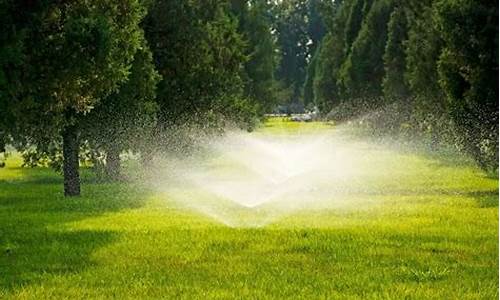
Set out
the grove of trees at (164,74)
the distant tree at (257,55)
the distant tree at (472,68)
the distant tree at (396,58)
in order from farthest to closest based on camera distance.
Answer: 1. the distant tree at (257,55)
2. the distant tree at (396,58)
3. the distant tree at (472,68)
4. the grove of trees at (164,74)

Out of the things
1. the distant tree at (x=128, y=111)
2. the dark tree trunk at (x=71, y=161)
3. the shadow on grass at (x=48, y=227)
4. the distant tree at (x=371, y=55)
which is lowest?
the shadow on grass at (x=48, y=227)

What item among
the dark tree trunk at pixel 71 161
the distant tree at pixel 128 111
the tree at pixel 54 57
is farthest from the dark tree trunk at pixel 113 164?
the tree at pixel 54 57

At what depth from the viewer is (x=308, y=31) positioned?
6063 inches

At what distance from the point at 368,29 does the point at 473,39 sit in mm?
36662

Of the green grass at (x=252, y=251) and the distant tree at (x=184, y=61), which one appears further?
the distant tree at (x=184, y=61)

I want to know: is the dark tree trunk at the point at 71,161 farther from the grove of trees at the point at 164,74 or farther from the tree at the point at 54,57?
the tree at the point at 54,57

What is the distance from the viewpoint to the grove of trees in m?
17.3

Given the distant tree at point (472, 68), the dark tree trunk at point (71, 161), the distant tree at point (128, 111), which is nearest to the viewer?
the distant tree at point (472, 68)

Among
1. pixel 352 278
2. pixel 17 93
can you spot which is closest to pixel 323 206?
pixel 17 93

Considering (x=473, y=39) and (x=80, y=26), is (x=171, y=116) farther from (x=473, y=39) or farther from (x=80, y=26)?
(x=80, y=26)

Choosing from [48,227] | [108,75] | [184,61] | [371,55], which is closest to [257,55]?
[371,55]

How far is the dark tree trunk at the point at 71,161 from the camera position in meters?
25.8

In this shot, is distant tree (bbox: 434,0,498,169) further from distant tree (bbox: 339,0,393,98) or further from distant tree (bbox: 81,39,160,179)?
distant tree (bbox: 339,0,393,98)

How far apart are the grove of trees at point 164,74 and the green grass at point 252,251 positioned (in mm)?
2356
